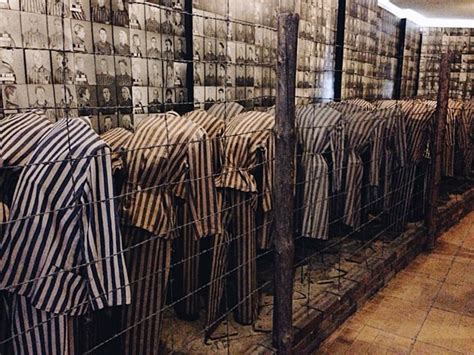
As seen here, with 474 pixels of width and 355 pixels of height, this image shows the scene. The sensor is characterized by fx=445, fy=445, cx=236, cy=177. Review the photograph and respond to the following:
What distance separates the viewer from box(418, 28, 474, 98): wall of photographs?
27.0 ft

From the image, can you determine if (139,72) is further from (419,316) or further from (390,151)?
(419,316)

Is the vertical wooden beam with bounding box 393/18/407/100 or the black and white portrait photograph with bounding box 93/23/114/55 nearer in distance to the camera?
the black and white portrait photograph with bounding box 93/23/114/55

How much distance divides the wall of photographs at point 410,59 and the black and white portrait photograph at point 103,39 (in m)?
6.03

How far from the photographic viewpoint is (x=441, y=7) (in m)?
6.99

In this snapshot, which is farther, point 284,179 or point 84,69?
point 84,69

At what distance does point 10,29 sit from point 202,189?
1.26 meters

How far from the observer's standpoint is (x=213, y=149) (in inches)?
94.4

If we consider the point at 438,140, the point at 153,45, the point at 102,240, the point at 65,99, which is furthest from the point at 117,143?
the point at 438,140

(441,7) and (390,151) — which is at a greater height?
(441,7)

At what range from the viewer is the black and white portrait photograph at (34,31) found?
7.51 ft

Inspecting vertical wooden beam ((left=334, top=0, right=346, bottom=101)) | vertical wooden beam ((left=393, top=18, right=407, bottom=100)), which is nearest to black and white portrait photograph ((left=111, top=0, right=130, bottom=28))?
vertical wooden beam ((left=334, top=0, right=346, bottom=101))

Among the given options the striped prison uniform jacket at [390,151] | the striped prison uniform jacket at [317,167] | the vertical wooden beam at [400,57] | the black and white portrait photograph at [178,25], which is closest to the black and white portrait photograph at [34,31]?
the black and white portrait photograph at [178,25]

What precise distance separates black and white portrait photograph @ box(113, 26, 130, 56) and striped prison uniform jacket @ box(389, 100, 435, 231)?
2535mm

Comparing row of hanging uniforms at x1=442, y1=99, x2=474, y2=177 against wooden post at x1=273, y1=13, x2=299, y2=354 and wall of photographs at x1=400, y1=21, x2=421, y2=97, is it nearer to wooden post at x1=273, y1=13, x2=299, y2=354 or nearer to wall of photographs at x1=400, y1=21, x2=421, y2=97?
wall of photographs at x1=400, y1=21, x2=421, y2=97
